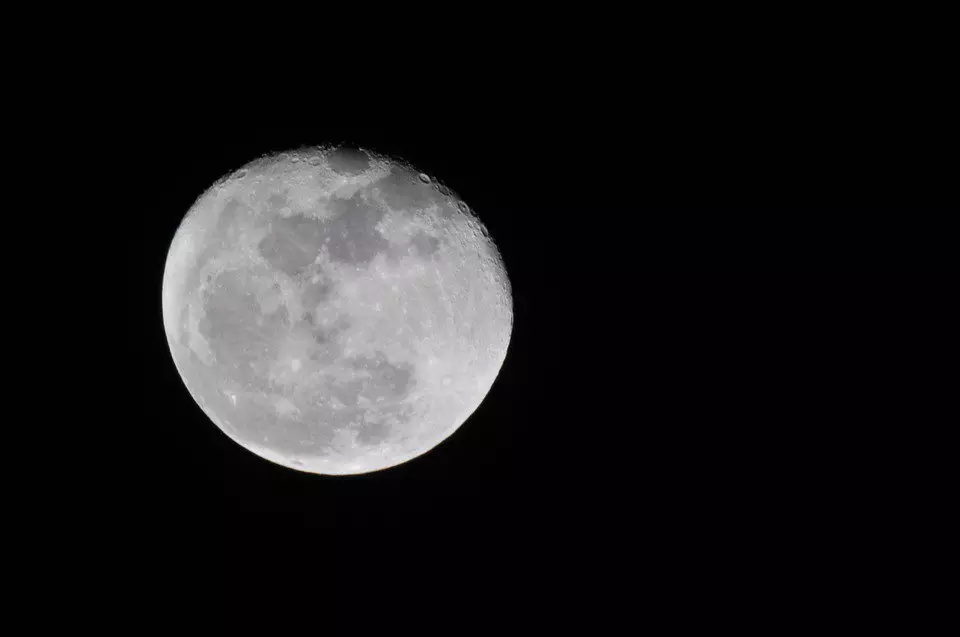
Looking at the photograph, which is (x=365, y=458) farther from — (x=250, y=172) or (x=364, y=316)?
(x=250, y=172)

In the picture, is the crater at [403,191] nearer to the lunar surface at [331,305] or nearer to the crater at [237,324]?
the lunar surface at [331,305]

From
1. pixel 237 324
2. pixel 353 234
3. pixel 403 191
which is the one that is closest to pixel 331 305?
pixel 353 234

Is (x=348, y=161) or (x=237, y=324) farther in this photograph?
(x=348, y=161)

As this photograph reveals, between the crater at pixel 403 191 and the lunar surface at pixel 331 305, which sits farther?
the crater at pixel 403 191

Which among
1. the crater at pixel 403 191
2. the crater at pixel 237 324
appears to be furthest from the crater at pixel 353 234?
the crater at pixel 237 324

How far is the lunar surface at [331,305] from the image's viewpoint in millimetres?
2975

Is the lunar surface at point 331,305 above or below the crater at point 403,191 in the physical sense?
below

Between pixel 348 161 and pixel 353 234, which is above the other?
pixel 348 161

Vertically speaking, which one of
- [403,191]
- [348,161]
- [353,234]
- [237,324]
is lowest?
[237,324]

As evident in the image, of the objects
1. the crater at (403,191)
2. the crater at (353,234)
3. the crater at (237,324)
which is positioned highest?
the crater at (403,191)

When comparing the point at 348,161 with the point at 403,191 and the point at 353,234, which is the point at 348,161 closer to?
the point at 403,191

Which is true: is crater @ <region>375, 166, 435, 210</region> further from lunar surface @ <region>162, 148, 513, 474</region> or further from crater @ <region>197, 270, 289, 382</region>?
crater @ <region>197, 270, 289, 382</region>

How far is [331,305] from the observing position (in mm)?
2955

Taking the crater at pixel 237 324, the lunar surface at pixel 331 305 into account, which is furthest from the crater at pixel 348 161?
the crater at pixel 237 324
